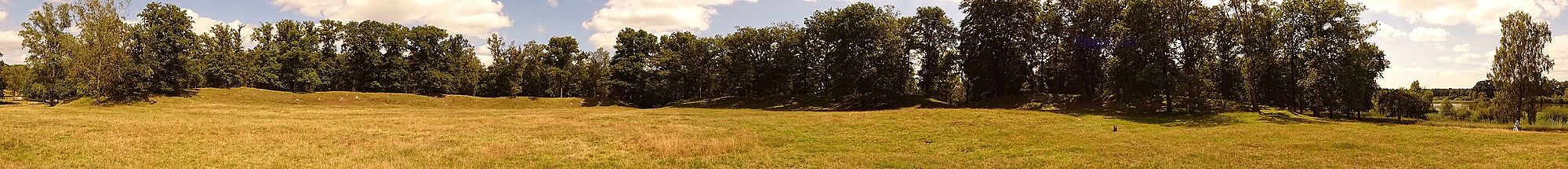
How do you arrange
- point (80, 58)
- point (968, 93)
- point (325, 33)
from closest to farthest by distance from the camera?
1. point (80, 58)
2. point (968, 93)
3. point (325, 33)

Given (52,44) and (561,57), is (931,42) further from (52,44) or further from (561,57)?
(52,44)

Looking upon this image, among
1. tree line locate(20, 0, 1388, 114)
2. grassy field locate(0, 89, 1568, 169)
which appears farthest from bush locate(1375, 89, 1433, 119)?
grassy field locate(0, 89, 1568, 169)

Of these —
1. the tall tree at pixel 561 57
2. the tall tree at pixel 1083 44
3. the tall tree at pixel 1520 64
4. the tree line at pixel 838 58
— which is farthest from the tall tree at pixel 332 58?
the tall tree at pixel 1520 64

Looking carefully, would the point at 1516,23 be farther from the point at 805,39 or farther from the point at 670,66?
the point at 670,66

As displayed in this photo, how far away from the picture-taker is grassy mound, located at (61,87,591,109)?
2648 inches

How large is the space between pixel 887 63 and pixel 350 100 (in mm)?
53150

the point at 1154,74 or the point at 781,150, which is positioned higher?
the point at 1154,74

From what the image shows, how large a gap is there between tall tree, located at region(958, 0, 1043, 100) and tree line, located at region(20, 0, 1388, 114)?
150mm

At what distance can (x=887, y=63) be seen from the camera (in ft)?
212

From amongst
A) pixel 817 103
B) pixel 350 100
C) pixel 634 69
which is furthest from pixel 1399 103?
pixel 350 100

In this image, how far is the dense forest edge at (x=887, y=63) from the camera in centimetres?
4612

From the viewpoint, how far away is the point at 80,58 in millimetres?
54688

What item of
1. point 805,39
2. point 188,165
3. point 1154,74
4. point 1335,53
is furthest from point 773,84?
point 188,165

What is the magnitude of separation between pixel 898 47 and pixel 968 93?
9376 millimetres
